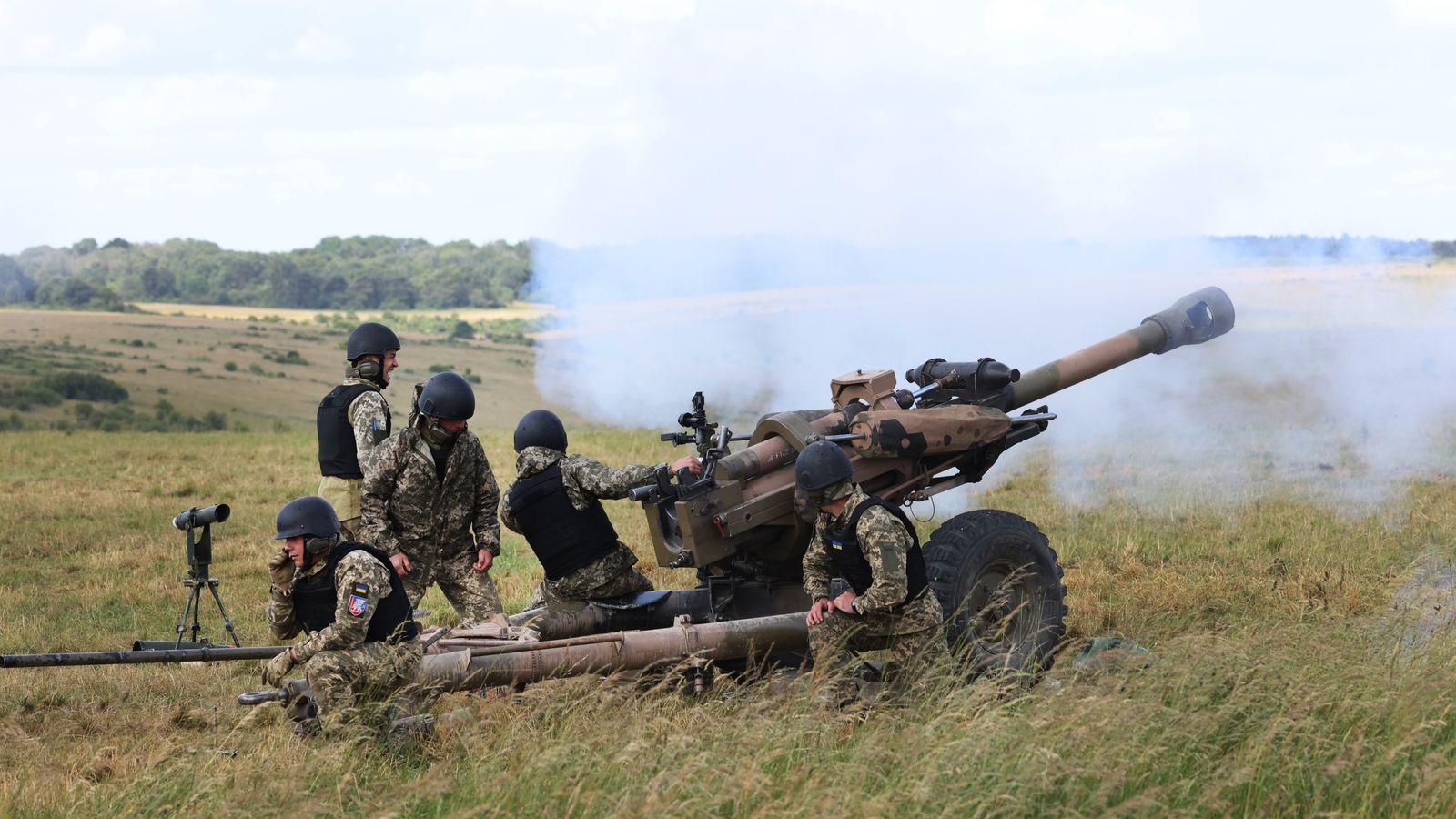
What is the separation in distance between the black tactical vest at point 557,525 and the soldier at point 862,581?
175 centimetres

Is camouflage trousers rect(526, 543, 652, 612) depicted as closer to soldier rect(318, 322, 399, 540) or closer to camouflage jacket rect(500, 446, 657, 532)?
camouflage jacket rect(500, 446, 657, 532)

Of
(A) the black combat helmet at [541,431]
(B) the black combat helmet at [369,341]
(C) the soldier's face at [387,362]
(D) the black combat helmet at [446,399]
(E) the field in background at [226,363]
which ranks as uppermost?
(B) the black combat helmet at [369,341]

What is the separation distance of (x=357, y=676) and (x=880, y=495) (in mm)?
3258

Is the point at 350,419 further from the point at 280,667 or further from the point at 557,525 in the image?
the point at 280,667

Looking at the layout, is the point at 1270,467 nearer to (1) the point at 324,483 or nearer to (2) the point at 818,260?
(2) the point at 818,260

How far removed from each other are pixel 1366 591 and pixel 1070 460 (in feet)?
27.7

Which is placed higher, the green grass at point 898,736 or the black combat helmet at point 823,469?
the black combat helmet at point 823,469

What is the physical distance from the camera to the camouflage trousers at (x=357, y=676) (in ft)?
22.9

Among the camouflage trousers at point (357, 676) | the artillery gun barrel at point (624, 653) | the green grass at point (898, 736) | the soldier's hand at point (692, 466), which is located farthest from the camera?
the soldier's hand at point (692, 466)

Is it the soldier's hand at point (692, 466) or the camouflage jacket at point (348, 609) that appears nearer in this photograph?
the camouflage jacket at point (348, 609)

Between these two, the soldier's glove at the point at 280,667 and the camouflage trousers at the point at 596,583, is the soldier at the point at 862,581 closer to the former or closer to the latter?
the camouflage trousers at the point at 596,583

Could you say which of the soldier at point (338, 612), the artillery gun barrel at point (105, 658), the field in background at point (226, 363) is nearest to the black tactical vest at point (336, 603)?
the soldier at point (338, 612)

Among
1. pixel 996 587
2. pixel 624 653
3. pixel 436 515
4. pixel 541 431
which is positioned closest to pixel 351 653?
pixel 624 653

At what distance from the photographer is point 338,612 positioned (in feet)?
23.0
